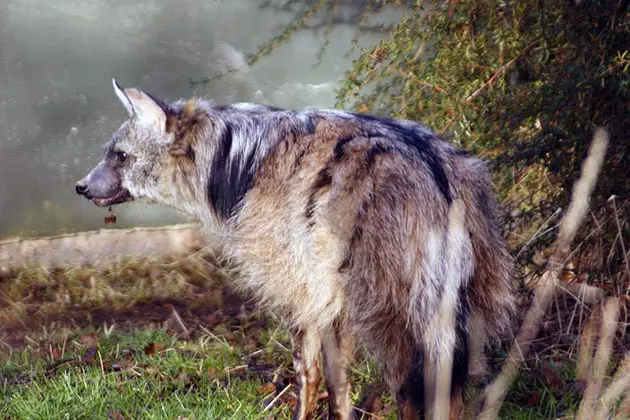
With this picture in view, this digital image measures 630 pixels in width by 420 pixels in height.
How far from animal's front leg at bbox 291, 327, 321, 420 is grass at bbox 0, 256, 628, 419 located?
11 cm

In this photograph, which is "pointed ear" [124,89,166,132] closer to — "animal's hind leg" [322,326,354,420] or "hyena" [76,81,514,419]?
"hyena" [76,81,514,419]

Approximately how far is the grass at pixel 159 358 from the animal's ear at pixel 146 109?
126 cm

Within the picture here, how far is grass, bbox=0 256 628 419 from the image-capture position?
369cm

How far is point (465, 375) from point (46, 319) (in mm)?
3493

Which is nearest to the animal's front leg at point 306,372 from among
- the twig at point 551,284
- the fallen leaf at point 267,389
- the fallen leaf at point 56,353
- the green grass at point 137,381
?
the green grass at point 137,381

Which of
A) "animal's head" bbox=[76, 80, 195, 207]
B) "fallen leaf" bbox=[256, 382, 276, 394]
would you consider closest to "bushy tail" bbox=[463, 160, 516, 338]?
"fallen leaf" bbox=[256, 382, 276, 394]

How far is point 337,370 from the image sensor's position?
11.9ft

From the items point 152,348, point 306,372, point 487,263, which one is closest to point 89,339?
point 152,348

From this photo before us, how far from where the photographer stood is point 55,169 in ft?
23.8

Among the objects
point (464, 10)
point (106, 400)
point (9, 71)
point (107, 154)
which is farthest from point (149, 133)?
point (9, 71)

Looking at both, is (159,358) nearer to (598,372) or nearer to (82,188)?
(82,188)

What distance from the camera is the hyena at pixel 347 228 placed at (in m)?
3.04

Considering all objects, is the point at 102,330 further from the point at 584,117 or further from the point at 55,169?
the point at 584,117

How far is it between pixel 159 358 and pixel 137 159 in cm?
109
